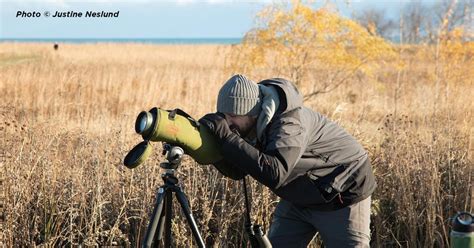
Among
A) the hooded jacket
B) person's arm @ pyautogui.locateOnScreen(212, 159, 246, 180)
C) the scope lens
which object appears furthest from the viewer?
person's arm @ pyautogui.locateOnScreen(212, 159, 246, 180)

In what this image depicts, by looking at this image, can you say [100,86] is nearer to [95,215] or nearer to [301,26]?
[301,26]

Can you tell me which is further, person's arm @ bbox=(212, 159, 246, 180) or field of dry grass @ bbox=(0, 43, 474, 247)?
field of dry grass @ bbox=(0, 43, 474, 247)

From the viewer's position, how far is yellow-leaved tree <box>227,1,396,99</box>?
8.94 metres

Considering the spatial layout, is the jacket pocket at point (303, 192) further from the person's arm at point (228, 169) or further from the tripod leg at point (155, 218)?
the tripod leg at point (155, 218)

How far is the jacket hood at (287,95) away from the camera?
2.70 metres

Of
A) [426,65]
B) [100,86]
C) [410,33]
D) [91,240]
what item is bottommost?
[91,240]

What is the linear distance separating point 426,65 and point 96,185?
56.6 ft

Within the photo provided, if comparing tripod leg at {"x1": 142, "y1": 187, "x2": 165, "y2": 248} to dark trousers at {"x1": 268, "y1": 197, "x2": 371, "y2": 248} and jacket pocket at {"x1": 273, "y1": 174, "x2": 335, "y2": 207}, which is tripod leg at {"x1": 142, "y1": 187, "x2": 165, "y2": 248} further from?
dark trousers at {"x1": 268, "y1": 197, "x2": 371, "y2": 248}

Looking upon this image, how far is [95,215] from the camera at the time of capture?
3.99 metres

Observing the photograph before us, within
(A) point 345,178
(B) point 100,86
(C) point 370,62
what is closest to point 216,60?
(B) point 100,86

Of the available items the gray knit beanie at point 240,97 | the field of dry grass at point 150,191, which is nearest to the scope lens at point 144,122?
the gray knit beanie at point 240,97

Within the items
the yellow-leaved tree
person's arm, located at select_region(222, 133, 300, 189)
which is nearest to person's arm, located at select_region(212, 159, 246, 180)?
person's arm, located at select_region(222, 133, 300, 189)

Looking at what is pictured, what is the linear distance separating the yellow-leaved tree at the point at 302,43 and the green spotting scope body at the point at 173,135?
651 centimetres

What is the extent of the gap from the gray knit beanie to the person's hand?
0.42 ft
